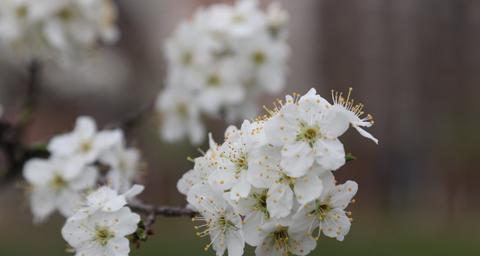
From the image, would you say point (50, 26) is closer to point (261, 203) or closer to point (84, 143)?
point (84, 143)

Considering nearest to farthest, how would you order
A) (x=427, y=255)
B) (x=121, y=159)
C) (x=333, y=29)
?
(x=121, y=159)
(x=427, y=255)
(x=333, y=29)

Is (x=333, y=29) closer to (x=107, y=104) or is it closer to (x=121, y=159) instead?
(x=107, y=104)

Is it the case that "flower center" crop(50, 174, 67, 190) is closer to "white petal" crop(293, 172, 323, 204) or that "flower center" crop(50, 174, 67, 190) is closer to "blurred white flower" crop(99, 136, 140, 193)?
"blurred white flower" crop(99, 136, 140, 193)

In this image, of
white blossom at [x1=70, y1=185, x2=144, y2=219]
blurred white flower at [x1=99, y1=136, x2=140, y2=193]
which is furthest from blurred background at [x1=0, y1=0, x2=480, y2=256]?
white blossom at [x1=70, y1=185, x2=144, y2=219]

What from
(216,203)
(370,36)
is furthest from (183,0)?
(216,203)

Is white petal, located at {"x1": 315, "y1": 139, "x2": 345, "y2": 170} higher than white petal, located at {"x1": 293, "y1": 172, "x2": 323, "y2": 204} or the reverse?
higher

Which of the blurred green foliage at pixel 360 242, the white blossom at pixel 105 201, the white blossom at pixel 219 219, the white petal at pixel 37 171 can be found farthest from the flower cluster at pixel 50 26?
the blurred green foliage at pixel 360 242

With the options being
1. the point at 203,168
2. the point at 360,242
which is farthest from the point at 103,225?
the point at 360,242
